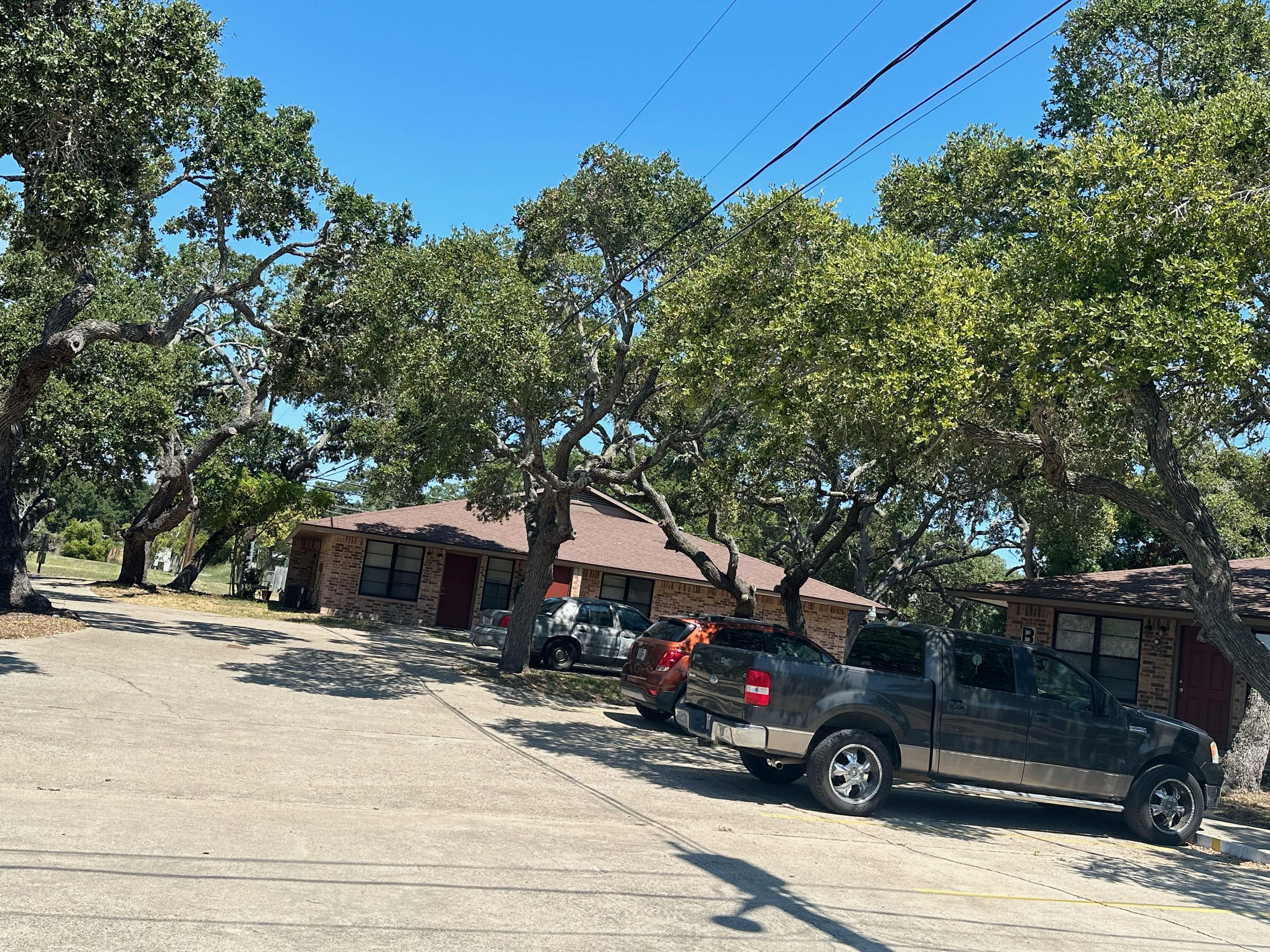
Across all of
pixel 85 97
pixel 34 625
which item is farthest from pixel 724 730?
pixel 34 625

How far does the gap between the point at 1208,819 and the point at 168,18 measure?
17.3 meters

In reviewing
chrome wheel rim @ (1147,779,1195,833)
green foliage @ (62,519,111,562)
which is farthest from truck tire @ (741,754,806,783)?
green foliage @ (62,519,111,562)

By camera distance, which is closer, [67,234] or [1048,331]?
[1048,331]

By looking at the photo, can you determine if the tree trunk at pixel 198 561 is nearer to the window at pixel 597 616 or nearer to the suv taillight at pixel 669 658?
the window at pixel 597 616

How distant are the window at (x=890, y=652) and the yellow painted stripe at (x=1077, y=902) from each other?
3.17m

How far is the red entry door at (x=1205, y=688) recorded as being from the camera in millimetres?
20000

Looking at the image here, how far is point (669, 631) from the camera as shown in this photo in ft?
50.8

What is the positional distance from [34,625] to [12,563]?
8.33ft

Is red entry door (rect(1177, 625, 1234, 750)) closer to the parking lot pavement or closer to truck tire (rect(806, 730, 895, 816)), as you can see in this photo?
the parking lot pavement

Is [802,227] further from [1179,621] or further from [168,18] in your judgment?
[1179,621]

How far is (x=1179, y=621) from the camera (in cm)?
2052

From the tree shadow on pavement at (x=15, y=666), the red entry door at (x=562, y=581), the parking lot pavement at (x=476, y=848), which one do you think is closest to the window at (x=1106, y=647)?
the parking lot pavement at (x=476, y=848)

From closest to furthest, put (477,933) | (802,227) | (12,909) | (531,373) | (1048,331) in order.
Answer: (12,909) < (477,933) < (1048,331) < (802,227) < (531,373)

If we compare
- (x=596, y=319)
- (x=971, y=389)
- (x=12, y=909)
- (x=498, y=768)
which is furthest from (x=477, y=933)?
(x=596, y=319)
